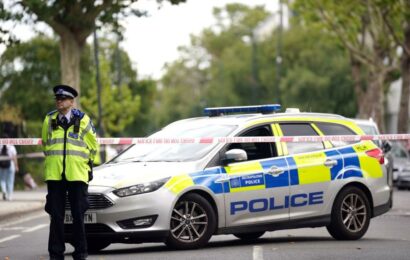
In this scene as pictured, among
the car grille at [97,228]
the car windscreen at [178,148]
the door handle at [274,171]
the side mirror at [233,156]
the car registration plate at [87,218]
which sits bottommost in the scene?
the car grille at [97,228]

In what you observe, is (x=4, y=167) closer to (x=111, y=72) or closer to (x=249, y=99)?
(x=111, y=72)

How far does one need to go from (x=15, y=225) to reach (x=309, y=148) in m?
6.96

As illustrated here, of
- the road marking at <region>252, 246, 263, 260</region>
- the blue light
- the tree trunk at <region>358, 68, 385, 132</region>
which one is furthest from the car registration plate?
the tree trunk at <region>358, 68, 385, 132</region>

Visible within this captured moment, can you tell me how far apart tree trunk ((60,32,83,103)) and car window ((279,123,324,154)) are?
70.1 ft

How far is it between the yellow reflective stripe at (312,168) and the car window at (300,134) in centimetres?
9

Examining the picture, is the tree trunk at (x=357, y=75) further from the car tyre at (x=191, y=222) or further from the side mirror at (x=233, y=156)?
the car tyre at (x=191, y=222)

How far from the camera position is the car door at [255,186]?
44.8 feet

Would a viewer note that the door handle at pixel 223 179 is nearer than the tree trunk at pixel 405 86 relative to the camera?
Yes

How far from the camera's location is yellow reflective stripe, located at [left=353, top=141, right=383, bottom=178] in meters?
15.1

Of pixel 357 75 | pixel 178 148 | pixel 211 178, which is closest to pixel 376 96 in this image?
pixel 357 75

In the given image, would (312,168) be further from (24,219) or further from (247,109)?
(24,219)

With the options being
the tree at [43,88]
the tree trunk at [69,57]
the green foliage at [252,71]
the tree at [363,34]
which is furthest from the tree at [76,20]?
the tree at [43,88]

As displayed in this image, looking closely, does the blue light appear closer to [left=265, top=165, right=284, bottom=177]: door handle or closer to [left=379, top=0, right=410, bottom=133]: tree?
[left=265, top=165, right=284, bottom=177]: door handle

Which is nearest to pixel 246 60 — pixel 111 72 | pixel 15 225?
pixel 111 72
